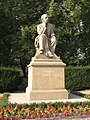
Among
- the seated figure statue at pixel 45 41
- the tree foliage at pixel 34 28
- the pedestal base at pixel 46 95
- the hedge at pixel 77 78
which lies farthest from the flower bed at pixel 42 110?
the tree foliage at pixel 34 28

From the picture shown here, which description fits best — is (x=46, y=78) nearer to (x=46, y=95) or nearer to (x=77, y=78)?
(x=46, y=95)

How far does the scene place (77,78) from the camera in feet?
72.8

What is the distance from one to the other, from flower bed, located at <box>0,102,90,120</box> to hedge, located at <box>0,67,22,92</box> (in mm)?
11903

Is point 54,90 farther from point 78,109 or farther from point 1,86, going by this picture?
point 1,86

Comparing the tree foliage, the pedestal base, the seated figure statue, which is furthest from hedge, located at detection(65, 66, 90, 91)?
the pedestal base

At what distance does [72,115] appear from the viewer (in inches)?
322

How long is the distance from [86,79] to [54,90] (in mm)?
10976

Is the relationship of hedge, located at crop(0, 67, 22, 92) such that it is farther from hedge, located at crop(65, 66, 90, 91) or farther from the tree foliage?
hedge, located at crop(65, 66, 90, 91)

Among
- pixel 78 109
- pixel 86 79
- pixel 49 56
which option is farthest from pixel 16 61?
pixel 78 109

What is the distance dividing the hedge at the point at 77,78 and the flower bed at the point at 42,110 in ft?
41.3

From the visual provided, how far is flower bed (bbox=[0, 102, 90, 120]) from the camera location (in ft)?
26.2

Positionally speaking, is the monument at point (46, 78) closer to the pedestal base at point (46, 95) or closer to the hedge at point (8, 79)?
the pedestal base at point (46, 95)

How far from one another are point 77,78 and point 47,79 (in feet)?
34.8

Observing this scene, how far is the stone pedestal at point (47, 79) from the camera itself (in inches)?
462
